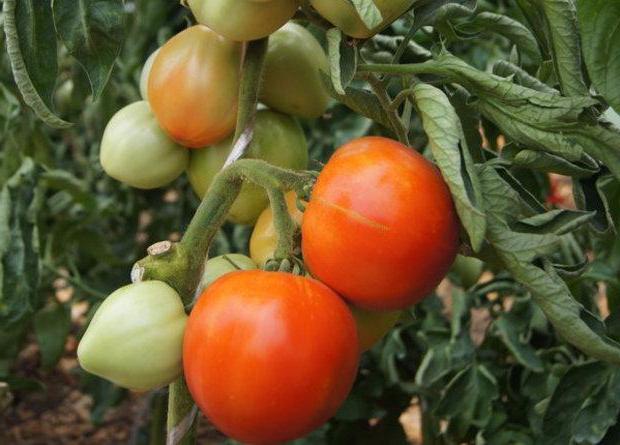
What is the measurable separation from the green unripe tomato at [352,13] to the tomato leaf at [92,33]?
0.18 meters

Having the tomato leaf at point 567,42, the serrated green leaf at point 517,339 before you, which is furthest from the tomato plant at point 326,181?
the serrated green leaf at point 517,339

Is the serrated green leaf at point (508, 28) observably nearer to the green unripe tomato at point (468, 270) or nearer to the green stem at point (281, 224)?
the green stem at point (281, 224)

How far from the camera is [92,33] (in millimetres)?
816

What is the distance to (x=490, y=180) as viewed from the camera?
2.35 feet

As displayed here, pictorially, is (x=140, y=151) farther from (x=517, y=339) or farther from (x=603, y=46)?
(x=517, y=339)

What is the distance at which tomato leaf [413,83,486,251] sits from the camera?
65cm

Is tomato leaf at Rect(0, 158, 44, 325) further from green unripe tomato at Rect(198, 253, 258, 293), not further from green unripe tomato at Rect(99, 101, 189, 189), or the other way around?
green unripe tomato at Rect(198, 253, 258, 293)

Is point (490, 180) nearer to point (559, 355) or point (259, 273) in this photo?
point (259, 273)

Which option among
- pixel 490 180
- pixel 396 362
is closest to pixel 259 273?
pixel 490 180

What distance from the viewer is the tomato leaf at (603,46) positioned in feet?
2.29

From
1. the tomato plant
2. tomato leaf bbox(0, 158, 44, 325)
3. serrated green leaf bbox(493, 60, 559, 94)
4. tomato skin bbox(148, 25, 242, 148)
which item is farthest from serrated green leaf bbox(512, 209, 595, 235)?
tomato leaf bbox(0, 158, 44, 325)

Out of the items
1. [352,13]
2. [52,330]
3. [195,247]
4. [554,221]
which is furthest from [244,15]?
[52,330]

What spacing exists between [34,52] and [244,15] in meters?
0.19

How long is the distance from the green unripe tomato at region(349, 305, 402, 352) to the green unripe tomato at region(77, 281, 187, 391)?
15 centimetres
